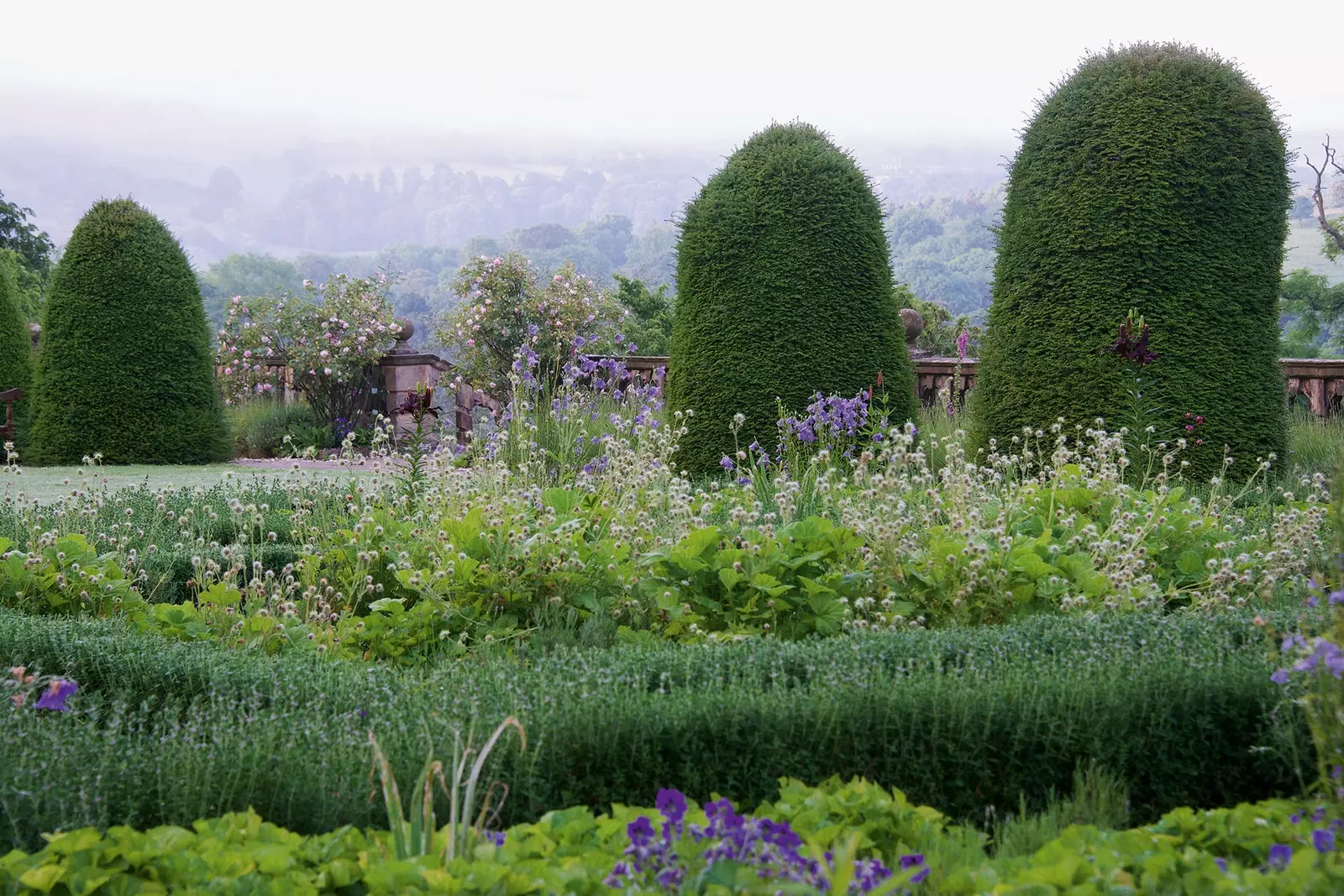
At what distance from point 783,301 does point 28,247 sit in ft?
101

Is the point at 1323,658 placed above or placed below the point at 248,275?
below

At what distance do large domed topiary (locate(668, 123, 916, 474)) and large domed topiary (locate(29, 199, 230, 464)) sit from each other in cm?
663

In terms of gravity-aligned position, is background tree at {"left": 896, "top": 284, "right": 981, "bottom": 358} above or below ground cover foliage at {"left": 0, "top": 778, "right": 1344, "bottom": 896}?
above

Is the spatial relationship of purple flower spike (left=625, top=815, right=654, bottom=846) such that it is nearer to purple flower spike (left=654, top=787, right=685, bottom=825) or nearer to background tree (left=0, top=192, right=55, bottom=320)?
purple flower spike (left=654, top=787, right=685, bottom=825)

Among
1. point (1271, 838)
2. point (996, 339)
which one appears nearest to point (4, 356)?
point (996, 339)

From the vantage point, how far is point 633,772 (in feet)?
7.98

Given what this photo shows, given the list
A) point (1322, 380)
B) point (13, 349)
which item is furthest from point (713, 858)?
point (13, 349)

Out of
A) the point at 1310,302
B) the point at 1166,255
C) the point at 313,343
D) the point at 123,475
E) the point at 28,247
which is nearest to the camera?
the point at 1166,255

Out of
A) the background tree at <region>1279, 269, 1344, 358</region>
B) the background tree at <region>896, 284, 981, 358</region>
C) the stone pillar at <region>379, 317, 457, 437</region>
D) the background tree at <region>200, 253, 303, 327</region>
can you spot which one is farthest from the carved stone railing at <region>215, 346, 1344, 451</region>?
the background tree at <region>200, 253, 303, 327</region>

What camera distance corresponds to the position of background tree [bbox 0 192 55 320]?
29.2 m

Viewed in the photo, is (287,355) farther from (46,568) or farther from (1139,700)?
(1139,700)

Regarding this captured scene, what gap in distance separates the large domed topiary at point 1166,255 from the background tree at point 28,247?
93.8 feet

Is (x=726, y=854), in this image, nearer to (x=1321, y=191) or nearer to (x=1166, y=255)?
(x=1166, y=255)

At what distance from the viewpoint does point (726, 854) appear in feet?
5.72
